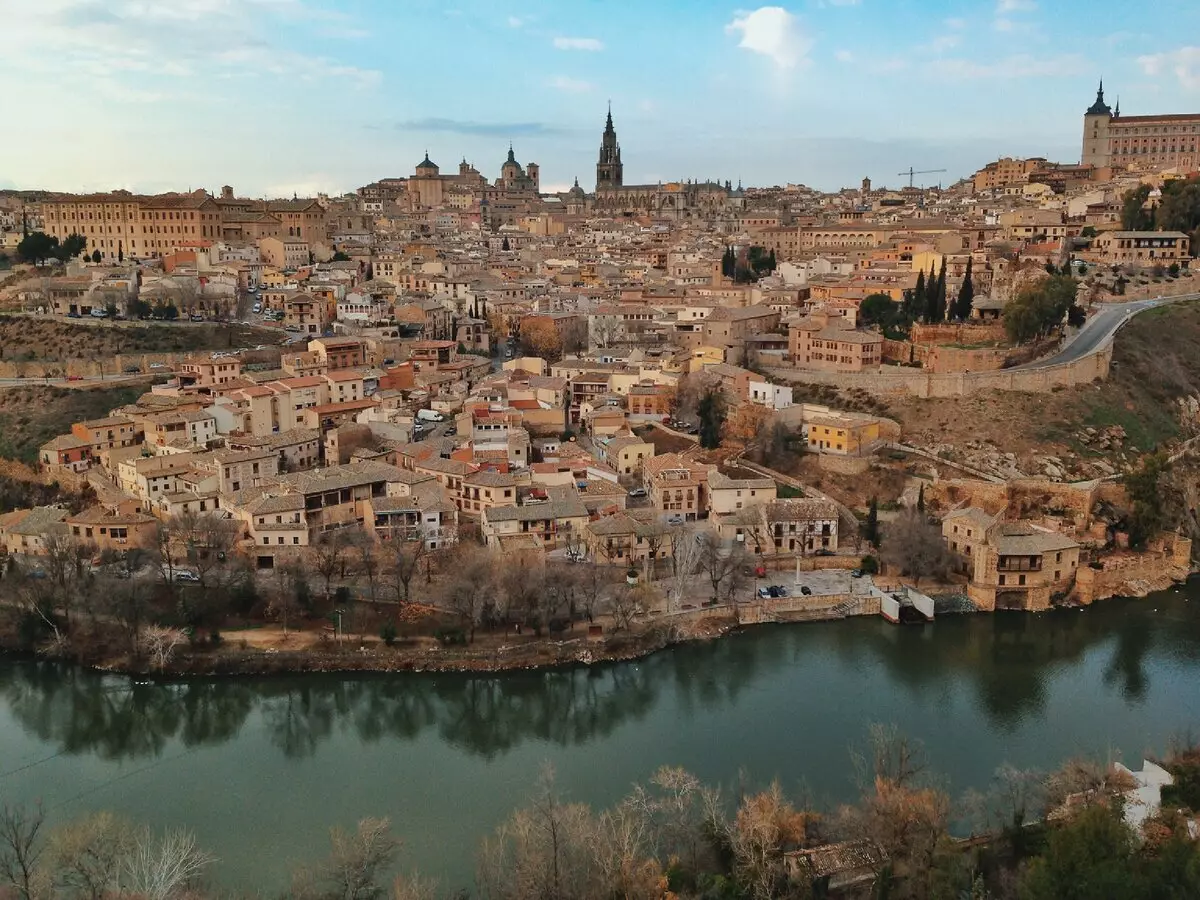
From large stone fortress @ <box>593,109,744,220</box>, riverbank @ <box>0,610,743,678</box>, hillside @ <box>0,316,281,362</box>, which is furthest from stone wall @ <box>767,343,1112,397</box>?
large stone fortress @ <box>593,109,744,220</box>

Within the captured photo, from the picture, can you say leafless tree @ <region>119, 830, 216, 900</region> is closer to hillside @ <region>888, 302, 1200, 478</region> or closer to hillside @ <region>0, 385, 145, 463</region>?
hillside @ <region>0, 385, 145, 463</region>

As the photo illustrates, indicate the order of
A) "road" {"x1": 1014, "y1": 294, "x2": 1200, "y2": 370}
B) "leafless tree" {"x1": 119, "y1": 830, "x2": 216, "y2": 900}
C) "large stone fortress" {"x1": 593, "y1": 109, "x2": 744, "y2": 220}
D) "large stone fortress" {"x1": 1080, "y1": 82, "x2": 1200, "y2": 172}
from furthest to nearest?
"large stone fortress" {"x1": 593, "y1": 109, "x2": 744, "y2": 220} → "large stone fortress" {"x1": 1080, "y1": 82, "x2": 1200, "y2": 172} → "road" {"x1": 1014, "y1": 294, "x2": 1200, "y2": 370} → "leafless tree" {"x1": 119, "y1": 830, "x2": 216, "y2": 900}

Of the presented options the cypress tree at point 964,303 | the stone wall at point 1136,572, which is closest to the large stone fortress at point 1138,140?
the cypress tree at point 964,303

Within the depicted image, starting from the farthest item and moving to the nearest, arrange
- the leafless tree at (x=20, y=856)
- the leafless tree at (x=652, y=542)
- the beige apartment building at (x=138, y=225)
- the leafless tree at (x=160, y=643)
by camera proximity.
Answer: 1. the beige apartment building at (x=138, y=225)
2. the leafless tree at (x=652, y=542)
3. the leafless tree at (x=160, y=643)
4. the leafless tree at (x=20, y=856)

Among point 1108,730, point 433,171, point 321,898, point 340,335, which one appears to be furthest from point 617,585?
point 433,171

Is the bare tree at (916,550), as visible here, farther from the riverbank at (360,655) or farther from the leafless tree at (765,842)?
the leafless tree at (765,842)

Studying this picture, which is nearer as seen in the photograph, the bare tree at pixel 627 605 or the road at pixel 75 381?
the bare tree at pixel 627 605

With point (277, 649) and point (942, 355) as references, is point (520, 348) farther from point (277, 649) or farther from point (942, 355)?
point (277, 649)
